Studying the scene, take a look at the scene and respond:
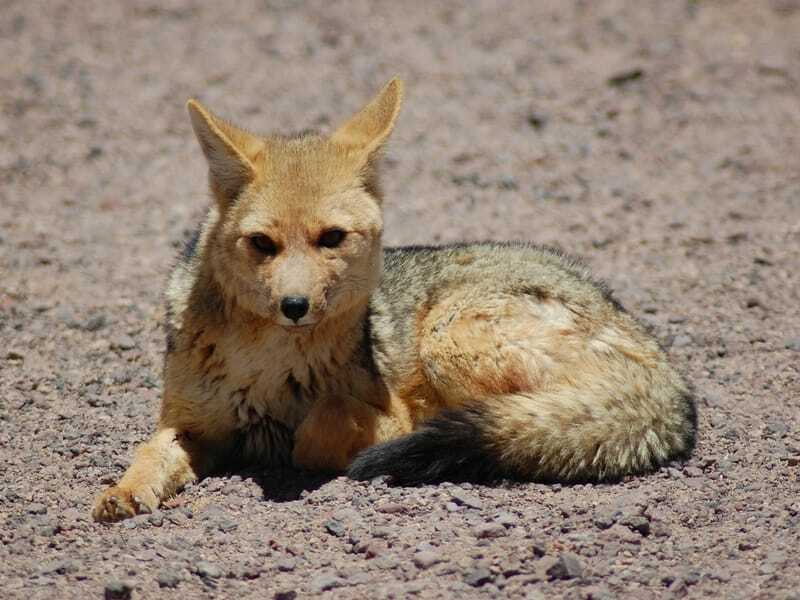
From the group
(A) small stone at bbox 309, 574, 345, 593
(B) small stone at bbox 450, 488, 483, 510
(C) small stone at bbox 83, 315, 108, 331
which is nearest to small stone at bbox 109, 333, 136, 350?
(C) small stone at bbox 83, 315, 108, 331

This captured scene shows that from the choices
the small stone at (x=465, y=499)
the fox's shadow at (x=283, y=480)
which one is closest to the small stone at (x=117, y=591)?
the fox's shadow at (x=283, y=480)

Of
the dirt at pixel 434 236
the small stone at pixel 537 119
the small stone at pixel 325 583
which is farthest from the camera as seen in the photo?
the small stone at pixel 537 119

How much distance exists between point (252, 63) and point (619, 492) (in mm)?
8572

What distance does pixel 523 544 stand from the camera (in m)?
5.04

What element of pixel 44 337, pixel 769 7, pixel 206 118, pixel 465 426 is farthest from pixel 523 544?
pixel 769 7

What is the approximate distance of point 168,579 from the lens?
4754 millimetres

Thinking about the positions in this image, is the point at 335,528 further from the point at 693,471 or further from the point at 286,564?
the point at 693,471

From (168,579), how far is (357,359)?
186cm

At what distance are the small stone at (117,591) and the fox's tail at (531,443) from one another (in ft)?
4.61

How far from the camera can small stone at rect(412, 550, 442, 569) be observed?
4.91 meters

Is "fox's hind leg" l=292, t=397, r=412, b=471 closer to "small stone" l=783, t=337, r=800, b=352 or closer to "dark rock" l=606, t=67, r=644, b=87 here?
"small stone" l=783, t=337, r=800, b=352

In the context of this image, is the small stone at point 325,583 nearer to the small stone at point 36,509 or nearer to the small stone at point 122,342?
the small stone at point 36,509

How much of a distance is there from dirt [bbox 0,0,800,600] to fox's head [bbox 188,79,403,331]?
1009 mm

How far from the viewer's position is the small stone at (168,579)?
475 cm
